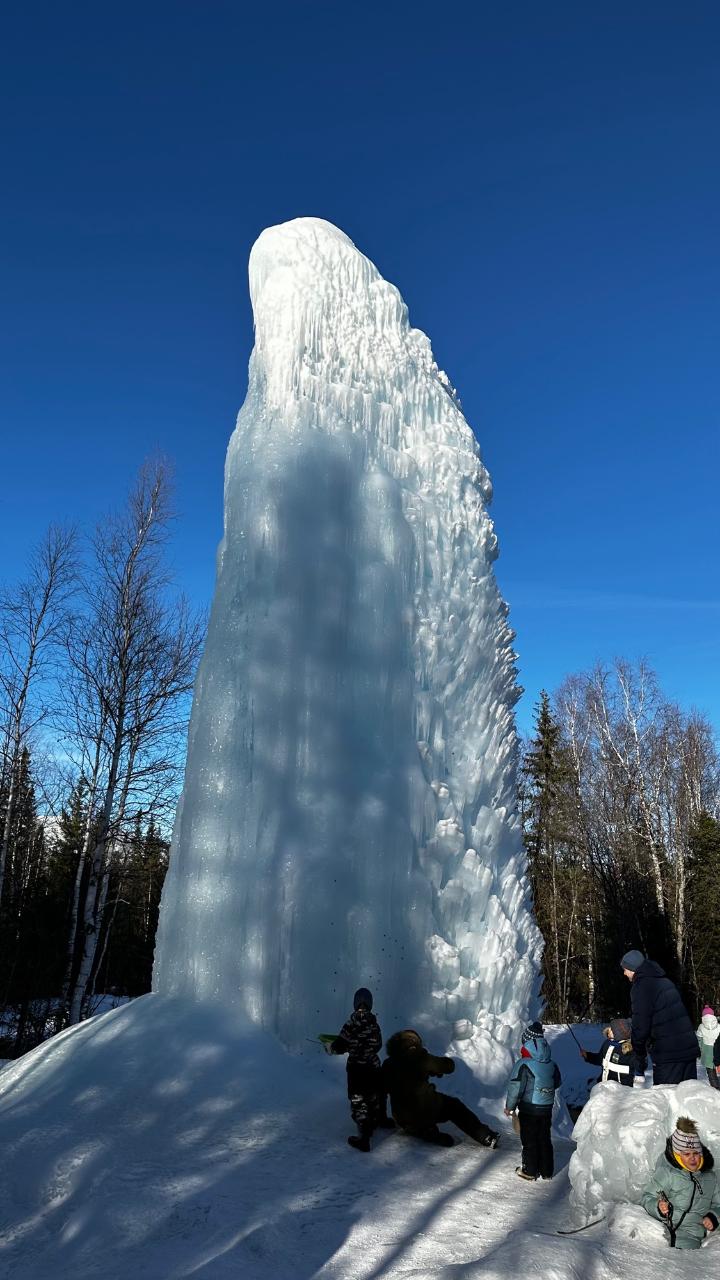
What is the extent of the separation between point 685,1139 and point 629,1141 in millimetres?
418

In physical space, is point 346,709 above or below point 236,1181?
above

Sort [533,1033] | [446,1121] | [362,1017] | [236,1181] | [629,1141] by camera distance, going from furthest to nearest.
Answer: [446,1121], [362,1017], [533,1033], [236,1181], [629,1141]

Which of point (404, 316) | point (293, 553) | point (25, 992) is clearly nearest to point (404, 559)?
point (293, 553)

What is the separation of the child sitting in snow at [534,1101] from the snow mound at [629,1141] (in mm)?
564

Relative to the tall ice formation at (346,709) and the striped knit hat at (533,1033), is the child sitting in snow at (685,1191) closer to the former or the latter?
the striped knit hat at (533,1033)

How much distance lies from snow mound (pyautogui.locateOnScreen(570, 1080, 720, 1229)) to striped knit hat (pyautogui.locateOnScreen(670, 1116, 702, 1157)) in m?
0.08

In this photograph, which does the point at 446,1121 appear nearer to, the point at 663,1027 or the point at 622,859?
the point at 663,1027

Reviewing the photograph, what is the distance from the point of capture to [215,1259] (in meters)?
3.93

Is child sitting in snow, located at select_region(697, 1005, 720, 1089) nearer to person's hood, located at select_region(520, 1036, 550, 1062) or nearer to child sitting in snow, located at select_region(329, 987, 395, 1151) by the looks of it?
person's hood, located at select_region(520, 1036, 550, 1062)

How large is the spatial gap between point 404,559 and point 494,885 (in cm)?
372

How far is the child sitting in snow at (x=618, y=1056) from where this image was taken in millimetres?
6603

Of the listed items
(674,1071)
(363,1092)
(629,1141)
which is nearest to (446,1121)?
(363,1092)

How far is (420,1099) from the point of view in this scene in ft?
18.2

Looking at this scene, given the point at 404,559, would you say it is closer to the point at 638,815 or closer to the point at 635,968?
the point at 635,968
